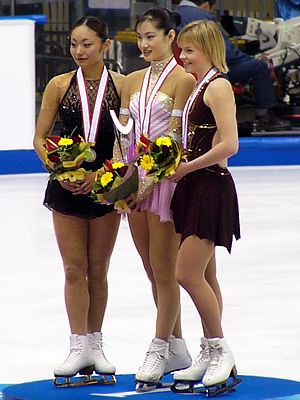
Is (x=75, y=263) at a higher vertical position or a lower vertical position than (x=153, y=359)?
higher

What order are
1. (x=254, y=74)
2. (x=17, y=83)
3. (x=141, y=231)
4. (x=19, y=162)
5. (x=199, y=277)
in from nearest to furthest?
(x=199, y=277), (x=141, y=231), (x=17, y=83), (x=19, y=162), (x=254, y=74)

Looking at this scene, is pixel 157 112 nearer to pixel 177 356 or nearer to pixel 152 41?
pixel 152 41

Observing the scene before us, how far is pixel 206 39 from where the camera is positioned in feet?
13.1

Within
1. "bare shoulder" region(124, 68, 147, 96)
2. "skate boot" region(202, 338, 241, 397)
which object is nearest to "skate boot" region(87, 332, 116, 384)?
"skate boot" region(202, 338, 241, 397)

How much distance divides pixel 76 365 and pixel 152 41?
1093mm

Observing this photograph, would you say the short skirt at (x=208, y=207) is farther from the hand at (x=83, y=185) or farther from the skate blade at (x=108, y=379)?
the skate blade at (x=108, y=379)

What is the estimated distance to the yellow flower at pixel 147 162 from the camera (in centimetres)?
390

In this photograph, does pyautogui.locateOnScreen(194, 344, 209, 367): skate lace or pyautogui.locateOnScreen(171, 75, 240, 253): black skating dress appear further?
pyautogui.locateOnScreen(194, 344, 209, 367): skate lace

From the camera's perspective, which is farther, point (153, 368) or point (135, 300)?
point (135, 300)

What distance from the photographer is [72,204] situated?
13.7 feet

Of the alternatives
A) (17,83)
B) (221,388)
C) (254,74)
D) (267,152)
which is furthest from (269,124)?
(221,388)

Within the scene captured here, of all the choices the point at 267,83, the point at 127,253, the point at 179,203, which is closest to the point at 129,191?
the point at 179,203

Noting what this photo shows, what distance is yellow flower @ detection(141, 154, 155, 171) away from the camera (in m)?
3.90

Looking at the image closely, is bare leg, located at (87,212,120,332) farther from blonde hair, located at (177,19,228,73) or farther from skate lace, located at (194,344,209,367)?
blonde hair, located at (177,19,228,73)
